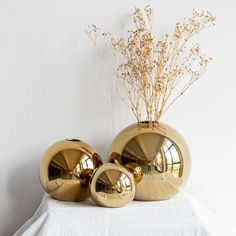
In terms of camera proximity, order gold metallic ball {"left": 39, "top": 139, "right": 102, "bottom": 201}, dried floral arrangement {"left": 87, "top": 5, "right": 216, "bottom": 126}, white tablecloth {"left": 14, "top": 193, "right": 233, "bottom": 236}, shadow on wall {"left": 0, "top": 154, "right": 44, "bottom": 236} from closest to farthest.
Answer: white tablecloth {"left": 14, "top": 193, "right": 233, "bottom": 236} < gold metallic ball {"left": 39, "top": 139, "right": 102, "bottom": 201} < dried floral arrangement {"left": 87, "top": 5, "right": 216, "bottom": 126} < shadow on wall {"left": 0, "top": 154, "right": 44, "bottom": 236}

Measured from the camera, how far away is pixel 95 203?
4.96 ft

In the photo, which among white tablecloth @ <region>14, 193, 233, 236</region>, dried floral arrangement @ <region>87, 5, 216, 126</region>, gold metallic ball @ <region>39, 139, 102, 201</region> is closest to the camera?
white tablecloth @ <region>14, 193, 233, 236</region>

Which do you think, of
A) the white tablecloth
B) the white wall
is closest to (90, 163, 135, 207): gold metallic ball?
the white tablecloth

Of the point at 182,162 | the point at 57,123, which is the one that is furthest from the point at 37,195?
the point at 182,162

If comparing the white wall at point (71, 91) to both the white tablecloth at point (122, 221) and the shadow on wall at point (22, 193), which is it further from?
the white tablecloth at point (122, 221)

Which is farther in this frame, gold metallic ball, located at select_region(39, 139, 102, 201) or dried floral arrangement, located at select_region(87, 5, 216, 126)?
dried floral arrangement, located at select_region(87, 5, 216, 126)

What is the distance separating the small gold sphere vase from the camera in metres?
1.54

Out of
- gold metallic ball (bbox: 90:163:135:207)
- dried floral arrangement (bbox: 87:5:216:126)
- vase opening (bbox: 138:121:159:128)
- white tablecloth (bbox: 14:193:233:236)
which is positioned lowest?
white tablecloth (bbox: 14:193:233:236)

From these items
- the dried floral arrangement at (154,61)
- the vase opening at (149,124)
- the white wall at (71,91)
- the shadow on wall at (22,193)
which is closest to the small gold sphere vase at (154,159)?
the vase opening at (149,124)

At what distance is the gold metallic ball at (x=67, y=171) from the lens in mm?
1532

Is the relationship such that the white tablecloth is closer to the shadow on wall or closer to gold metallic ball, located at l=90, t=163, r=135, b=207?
gold metallic ball, located at l=90, t=163, r=135, b=207

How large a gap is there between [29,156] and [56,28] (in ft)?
1.47

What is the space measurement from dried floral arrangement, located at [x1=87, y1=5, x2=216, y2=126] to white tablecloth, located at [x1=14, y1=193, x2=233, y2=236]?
33 cm

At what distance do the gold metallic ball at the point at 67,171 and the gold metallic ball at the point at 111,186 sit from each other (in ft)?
0.27
